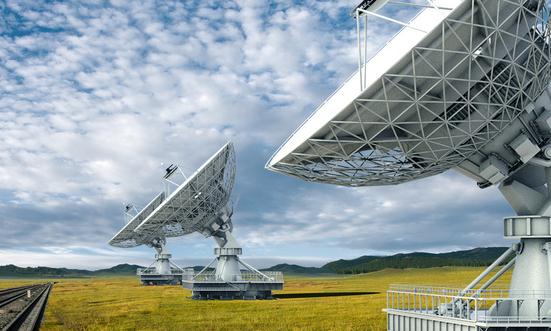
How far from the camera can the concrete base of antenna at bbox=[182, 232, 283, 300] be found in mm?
51688

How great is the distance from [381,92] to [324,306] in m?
28.3

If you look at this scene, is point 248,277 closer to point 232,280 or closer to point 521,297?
point 232,280

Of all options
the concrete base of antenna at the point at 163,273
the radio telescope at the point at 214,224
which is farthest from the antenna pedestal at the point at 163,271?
→ the radio telescope at the point at 214,224

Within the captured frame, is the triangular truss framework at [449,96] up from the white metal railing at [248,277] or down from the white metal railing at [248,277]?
up

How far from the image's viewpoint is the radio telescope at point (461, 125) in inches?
761

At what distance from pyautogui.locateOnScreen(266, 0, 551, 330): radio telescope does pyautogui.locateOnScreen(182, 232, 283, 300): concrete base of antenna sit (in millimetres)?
25776

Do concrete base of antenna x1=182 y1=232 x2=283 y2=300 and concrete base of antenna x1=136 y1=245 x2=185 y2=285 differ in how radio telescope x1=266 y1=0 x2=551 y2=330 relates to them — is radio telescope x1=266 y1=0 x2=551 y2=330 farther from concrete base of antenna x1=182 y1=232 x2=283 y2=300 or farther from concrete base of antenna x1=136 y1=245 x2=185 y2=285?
concrete base of antenna x1=136 y1=245 x2=185 y2=285

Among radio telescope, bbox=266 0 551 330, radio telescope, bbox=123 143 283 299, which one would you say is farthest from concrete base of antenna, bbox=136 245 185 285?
radio telescope, bbox=266 0 551 330

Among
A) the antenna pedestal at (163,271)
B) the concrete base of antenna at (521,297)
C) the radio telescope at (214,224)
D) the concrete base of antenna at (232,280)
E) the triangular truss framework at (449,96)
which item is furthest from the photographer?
the antenna pedestal at (163,271)

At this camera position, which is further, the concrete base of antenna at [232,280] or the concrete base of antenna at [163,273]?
the concrete base of antenna at [163,273]

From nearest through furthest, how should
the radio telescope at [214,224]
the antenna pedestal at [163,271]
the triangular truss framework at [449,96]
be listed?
the triangular truss framework at [449,96] < the radio telescope at [214,224] < the antenna pedestal at [163,271]

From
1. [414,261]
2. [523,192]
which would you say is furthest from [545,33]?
[414,261]

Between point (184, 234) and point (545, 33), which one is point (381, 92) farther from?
point (184, 234)

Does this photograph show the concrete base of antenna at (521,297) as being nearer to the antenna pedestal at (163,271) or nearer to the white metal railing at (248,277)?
the white metal railing at (248,277)
